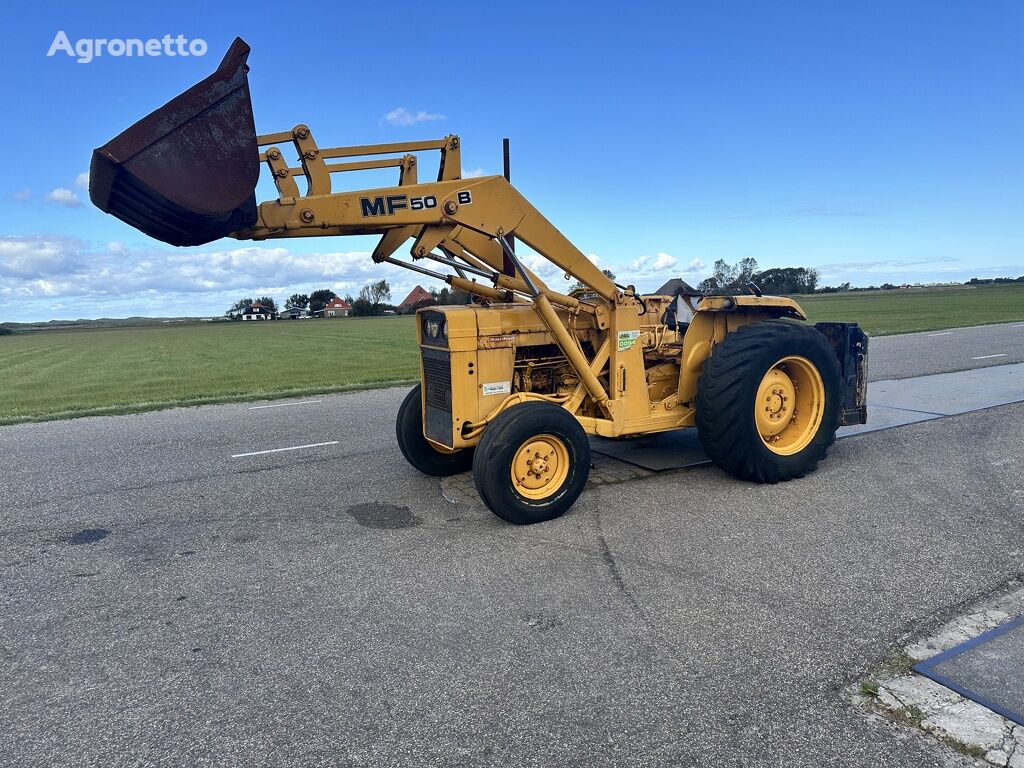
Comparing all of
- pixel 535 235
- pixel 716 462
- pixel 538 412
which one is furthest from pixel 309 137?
pixel 716 462

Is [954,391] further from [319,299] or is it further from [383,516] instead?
[319,299]

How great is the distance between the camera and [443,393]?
5.77m

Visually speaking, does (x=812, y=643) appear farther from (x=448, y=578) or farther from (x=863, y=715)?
(x=448, y=578)

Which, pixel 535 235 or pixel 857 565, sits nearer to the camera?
pixel 857 565

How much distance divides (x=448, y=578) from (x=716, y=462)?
276cm

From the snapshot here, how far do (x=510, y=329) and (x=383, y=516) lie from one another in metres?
1.73

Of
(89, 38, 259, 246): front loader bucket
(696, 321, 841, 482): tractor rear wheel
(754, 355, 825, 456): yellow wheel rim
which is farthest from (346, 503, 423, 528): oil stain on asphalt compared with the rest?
(754, 355, 825, 456): yellow wheel rim

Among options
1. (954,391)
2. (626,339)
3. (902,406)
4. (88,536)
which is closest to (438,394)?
(626,339)

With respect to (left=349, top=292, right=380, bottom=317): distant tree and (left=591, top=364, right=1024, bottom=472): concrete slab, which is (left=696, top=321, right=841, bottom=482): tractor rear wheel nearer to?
(left=591, top=364, right=1024, bottom=472): concrete slab

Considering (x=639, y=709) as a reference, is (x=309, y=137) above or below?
above

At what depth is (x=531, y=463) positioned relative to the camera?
208 inches

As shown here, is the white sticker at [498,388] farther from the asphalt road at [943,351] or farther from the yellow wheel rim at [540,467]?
the asphalt road at [943,351]

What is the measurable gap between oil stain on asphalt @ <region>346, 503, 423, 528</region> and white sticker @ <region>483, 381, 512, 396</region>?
1098mm

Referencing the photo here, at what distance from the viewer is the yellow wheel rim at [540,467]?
5.23 metres
